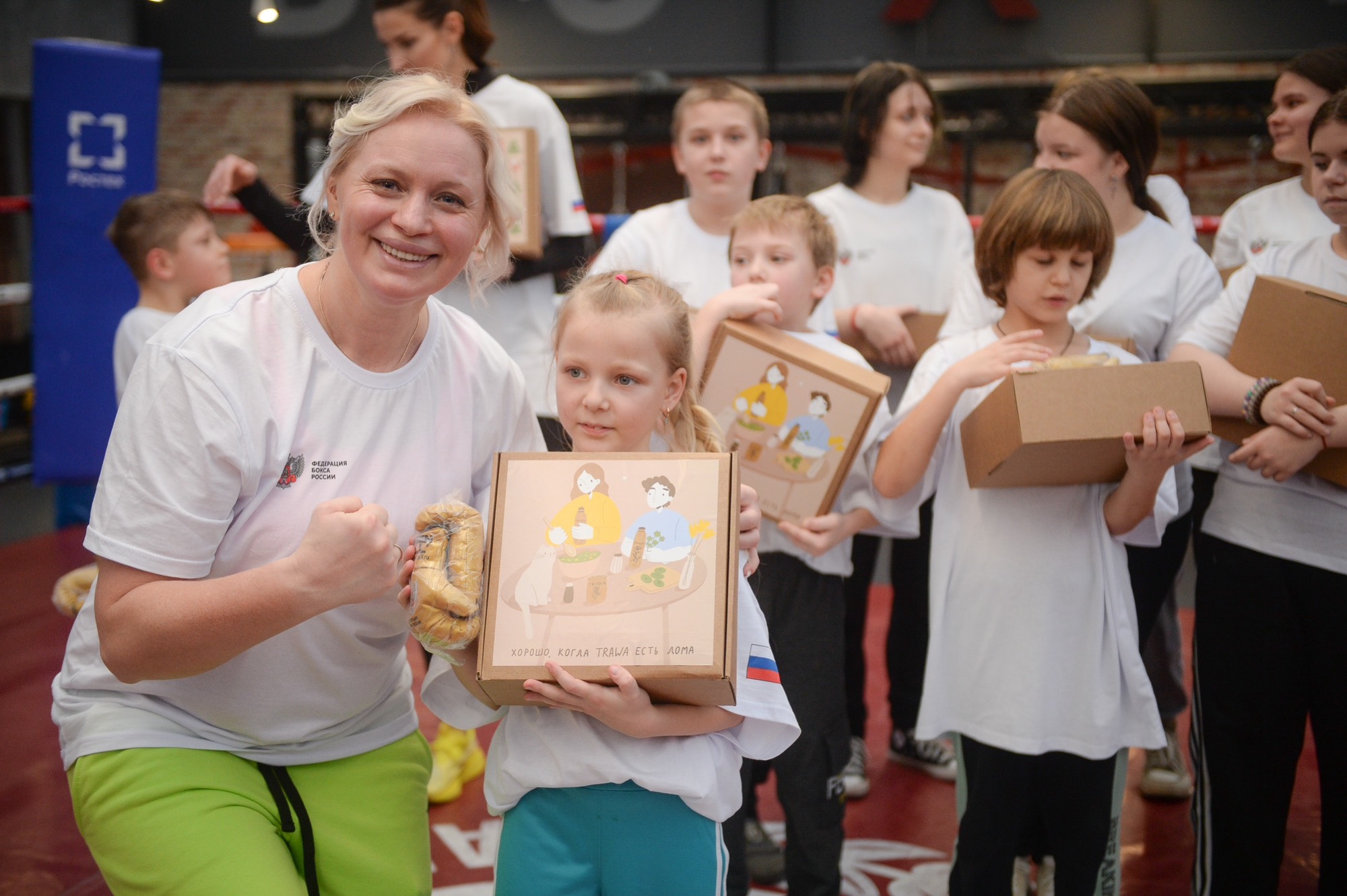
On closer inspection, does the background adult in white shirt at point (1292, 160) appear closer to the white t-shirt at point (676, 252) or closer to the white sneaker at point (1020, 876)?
the white t-shirt at point (676, 252)

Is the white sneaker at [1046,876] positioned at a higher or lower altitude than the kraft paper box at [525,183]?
lower

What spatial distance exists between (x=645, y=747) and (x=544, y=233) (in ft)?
5.24

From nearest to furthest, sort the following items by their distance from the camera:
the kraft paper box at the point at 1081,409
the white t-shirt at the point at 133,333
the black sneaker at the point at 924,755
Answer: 1. the kraft paper box at the point at 1081,409
2. the black sneaker at the point at 924,755
3. the white t-shirt at the point at 133,333

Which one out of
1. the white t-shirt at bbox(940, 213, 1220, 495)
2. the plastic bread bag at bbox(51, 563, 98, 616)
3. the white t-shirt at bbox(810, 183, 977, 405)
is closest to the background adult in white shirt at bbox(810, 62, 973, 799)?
the white t-shirt at bbox(810, 183, 977, 405)

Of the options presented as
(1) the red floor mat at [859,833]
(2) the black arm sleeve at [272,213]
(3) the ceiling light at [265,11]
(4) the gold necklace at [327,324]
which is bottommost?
(1) the red floor mat at [859,833]

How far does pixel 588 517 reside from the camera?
4.48ft

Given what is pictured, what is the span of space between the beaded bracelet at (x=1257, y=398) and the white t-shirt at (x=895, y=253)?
0.84 m

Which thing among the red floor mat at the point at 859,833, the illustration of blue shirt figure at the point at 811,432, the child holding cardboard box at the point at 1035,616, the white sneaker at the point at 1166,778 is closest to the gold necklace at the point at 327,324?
the illustration of blue shirt figure at the point at 811,432

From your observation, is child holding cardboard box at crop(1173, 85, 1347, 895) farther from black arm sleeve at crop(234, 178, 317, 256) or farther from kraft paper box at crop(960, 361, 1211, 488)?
black arm sleeve at crop(234, 178, 317, 256)

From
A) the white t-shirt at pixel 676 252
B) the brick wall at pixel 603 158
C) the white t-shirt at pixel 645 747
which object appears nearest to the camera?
the white t-shirt at pixel 645 747

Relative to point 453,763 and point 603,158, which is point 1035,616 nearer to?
point 453,763

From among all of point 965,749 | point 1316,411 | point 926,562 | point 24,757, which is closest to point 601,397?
point 965,749

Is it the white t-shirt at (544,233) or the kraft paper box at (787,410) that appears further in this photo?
the white t-shirt at (544,233)

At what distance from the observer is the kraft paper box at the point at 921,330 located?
2.46 meters
